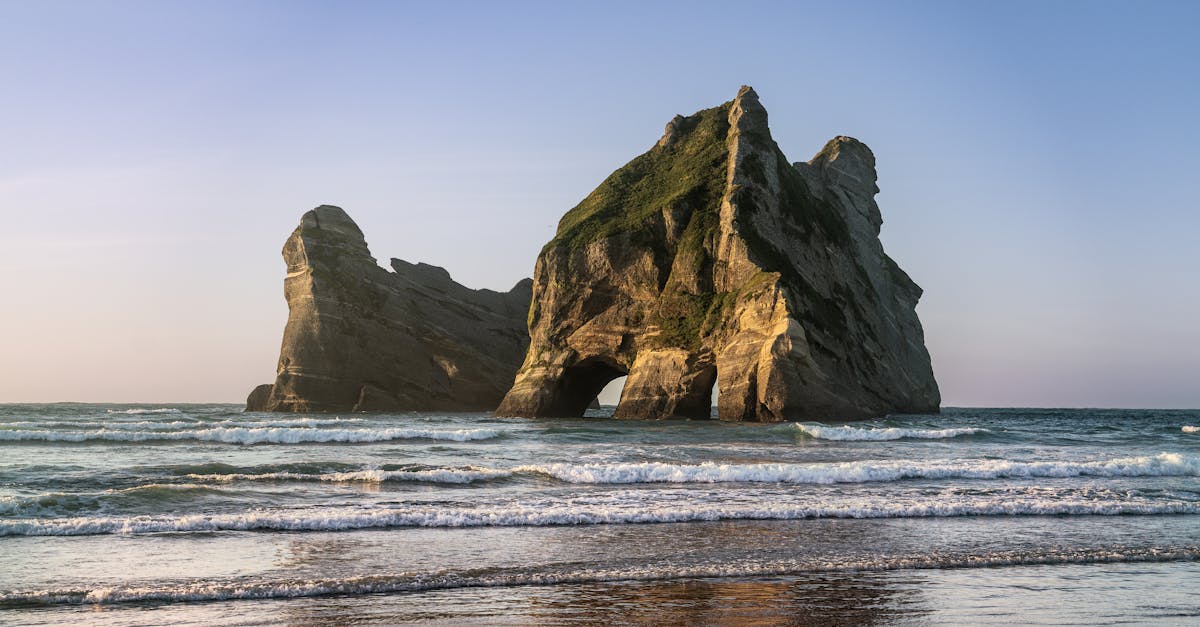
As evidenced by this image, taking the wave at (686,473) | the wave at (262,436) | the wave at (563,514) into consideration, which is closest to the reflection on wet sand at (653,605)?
the wave at (563,514)

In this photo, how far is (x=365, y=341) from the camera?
7444 centimetres

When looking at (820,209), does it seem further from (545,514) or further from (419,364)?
(545,514)

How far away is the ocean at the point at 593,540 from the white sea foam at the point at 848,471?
0.07m

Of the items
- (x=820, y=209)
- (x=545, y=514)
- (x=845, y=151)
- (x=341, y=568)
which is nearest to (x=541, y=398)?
(x=820, y=209)

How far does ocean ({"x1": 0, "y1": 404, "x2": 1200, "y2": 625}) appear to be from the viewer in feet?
26.8

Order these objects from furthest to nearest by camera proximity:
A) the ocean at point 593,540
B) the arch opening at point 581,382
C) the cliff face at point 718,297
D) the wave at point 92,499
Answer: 1. the arch opening at point 581,382
2. the cliff face at point 718,297
3. the wave at point 92,499
4. the ocean at point 593,540

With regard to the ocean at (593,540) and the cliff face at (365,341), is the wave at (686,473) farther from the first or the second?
the cliff face at (365,341)

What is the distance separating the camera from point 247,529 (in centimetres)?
1223

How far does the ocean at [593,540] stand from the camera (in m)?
8.18

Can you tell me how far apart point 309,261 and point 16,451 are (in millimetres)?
52097

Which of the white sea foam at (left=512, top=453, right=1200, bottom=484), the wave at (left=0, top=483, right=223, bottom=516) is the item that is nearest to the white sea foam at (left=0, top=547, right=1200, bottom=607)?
the wave at (left=0, top=483, right=223, bottom=516)

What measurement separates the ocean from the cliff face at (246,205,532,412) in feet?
166

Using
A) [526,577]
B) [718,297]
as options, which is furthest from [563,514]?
[718,297]

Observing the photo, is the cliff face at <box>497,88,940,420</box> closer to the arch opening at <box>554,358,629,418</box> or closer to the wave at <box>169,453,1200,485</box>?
the arch opening at <box>554,358,629,418</box>
